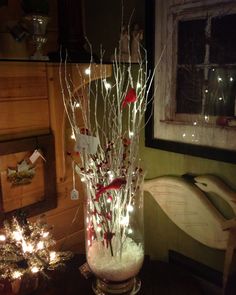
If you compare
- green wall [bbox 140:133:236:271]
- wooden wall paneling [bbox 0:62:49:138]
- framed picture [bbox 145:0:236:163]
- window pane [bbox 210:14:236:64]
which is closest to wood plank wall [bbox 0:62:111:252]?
wooden wall paneling [bbox 0:62:49:138]

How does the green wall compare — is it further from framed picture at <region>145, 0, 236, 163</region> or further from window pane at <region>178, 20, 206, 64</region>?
window pane at <region>178, 20, 206, 64</region>

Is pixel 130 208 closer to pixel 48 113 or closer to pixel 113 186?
pixel 113 186

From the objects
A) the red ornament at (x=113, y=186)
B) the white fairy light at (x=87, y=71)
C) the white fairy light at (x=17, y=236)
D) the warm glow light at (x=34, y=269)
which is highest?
the white fairy light at (x=87, y=71)

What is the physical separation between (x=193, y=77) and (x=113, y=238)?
70cm

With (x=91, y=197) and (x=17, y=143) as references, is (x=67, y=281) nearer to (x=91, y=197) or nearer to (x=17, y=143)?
(x=91, y=197)

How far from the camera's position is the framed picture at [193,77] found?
3.79ft

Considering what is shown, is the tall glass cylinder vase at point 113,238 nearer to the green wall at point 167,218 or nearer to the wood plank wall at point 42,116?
the green wall at point 167,218

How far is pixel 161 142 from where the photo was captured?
1408mm

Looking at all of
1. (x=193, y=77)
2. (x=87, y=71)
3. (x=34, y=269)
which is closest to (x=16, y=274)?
(x=34, y=269)

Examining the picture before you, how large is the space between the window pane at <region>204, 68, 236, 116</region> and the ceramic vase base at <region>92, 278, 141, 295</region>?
29.1 inches

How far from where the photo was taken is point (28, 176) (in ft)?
4.88

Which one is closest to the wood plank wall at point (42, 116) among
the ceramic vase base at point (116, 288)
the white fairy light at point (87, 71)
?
the white fairy light at point (87, 71)

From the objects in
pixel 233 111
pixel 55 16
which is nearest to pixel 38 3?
pixel 55 16

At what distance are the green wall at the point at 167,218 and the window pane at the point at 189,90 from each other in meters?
0.21
